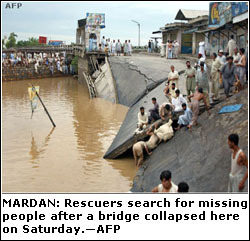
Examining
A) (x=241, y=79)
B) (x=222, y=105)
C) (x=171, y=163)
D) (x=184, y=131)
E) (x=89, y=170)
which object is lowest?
(x=89, y=170)

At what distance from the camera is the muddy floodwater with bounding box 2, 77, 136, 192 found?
32.2 feet

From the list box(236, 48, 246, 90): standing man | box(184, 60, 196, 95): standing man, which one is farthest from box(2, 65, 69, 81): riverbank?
box(236, 48, 246, 90): standing man

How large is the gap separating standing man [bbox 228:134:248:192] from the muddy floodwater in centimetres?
415

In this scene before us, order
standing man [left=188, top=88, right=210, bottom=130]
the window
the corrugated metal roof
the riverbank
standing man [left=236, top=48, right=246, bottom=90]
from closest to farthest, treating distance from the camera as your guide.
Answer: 1. standing man [left=188, top=88, right=210, bottom=130]
2. standing man [left=236, top=48, right=246, bottom=90]
3. the window
4. the corrugated metal roof
5. the riverbank

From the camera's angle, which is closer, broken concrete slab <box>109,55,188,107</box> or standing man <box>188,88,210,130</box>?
standing man <box>188,88,210,130</box>

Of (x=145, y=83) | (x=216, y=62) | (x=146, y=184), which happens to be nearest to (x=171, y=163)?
(x=146, y=184)

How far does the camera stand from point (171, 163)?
877 cm

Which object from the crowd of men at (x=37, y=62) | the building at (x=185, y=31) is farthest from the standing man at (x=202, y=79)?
the crowd of men at (x=37, y=62)

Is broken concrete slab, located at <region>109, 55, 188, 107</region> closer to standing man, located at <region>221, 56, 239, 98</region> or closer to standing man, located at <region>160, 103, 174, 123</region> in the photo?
standing man, located at <region>160, 103, 174, 123</region>

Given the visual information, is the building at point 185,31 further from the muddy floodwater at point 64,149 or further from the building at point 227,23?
the muddy floodwater at point 64,149

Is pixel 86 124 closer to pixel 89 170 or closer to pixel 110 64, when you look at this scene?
pixel 89 170

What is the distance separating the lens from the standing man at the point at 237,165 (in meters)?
5.20

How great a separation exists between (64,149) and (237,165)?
8706 mm

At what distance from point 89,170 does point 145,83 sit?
10.0m
